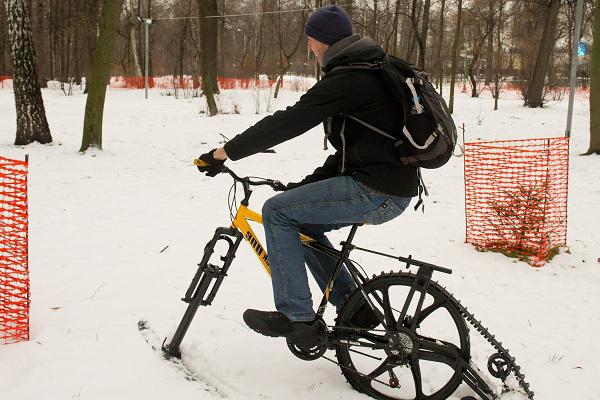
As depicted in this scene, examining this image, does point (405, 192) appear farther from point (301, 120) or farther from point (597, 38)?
point (597, 38)

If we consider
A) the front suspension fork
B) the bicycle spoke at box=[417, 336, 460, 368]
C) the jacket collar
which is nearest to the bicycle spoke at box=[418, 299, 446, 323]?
the bicycle spoke at box=[417, 336, 460, 368]

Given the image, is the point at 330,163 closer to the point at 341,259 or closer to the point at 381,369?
the point at 341,259

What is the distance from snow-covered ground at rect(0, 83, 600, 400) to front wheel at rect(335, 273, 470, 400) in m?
0.17

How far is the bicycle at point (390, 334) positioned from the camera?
300 cm

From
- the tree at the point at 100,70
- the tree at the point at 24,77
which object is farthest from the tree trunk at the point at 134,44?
the tree at the point at 100,70

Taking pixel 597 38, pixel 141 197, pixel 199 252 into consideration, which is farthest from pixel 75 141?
pixel 597 38

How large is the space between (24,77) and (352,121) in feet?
34.6

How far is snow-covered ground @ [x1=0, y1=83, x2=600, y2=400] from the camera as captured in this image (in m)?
3.31

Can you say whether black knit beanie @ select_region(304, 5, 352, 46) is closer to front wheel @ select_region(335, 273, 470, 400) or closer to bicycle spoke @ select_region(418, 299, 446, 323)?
front wheel @ select_region(335, 273, 470, 400)

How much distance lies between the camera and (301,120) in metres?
2.73

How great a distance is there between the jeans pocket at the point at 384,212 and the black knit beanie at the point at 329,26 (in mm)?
906

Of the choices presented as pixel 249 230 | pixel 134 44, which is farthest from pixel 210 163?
pixel 134 44

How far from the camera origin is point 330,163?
3.14m

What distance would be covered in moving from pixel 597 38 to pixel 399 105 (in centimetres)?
1109
